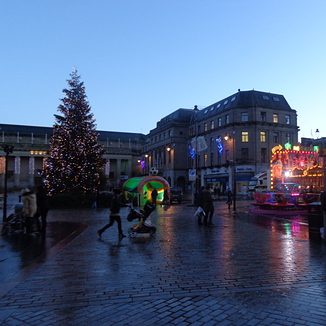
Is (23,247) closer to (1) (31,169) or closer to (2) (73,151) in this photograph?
(2) (73,151)

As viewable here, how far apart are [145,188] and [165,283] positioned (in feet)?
82.8

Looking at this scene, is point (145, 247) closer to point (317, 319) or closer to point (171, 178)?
point (317, 319)

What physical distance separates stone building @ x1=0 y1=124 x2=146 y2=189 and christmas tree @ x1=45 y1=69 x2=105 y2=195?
4788 cm

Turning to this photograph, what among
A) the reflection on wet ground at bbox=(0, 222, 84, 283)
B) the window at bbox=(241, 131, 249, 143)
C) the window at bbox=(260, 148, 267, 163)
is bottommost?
the reflection on wet ground at bbox=(0, 222, 84, 283)

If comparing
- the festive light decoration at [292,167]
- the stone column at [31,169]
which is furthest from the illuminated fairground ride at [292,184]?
the stone column at [31,169]

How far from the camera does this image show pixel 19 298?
188 inches

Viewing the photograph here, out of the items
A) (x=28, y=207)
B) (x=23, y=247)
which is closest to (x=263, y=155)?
(x=28, y=207)

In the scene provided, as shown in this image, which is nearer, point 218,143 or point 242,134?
point 242,134

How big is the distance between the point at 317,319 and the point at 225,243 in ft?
18.1

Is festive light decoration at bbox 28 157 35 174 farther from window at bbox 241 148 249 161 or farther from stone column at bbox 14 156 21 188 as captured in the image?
window at bbox 241 148 249 161

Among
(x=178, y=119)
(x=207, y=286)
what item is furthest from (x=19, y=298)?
(x=178, y=119)

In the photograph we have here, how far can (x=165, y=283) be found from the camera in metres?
5.51

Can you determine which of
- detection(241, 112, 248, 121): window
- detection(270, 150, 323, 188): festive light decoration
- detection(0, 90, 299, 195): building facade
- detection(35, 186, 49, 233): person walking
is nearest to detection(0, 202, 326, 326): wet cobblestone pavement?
detection(35, 186, 49, 233): person walking

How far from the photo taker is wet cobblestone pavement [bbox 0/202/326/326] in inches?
161
